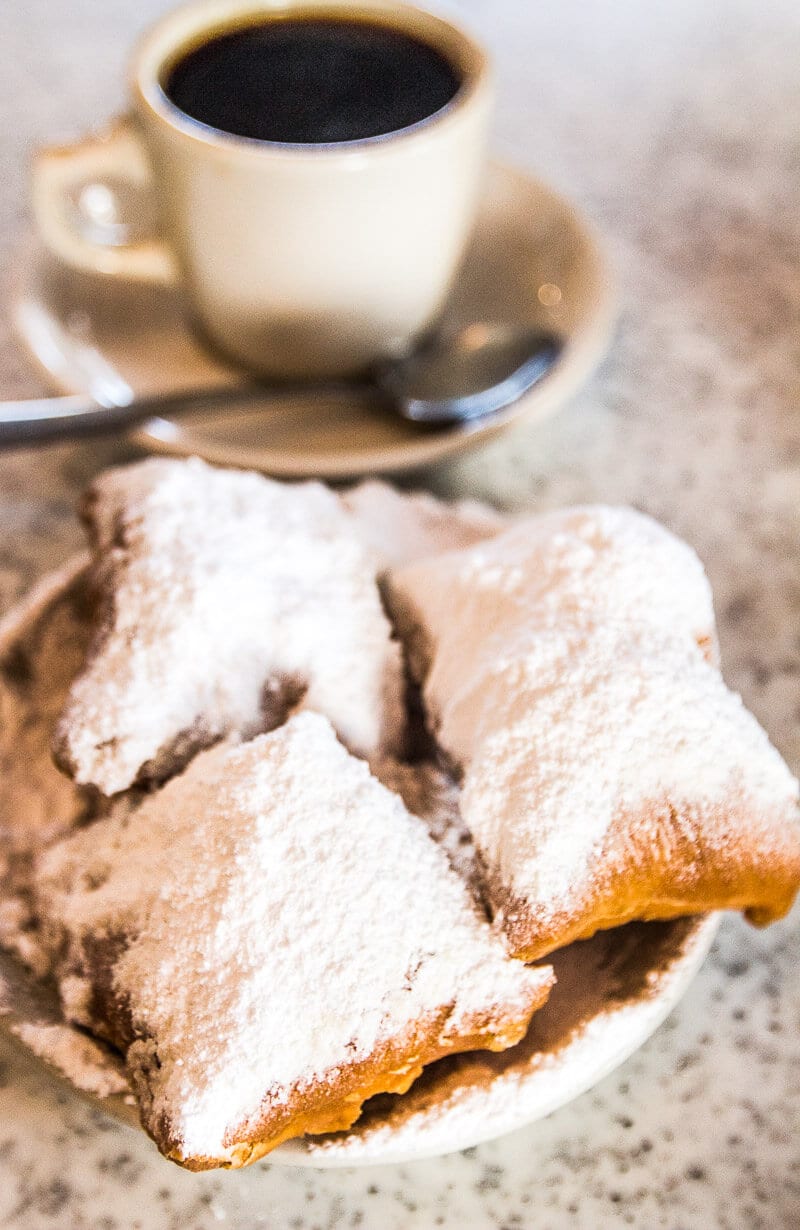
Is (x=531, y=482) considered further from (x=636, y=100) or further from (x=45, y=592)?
(x=636, y=100)

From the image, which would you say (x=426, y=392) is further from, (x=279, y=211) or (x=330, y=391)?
(x=279, y=211)

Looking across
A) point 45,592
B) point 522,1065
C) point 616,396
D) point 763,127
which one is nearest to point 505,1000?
point 522,1065

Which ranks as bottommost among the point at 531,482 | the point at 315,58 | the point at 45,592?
the point at 531,482

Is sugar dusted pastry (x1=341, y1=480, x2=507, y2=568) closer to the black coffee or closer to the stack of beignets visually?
the stack of beignets

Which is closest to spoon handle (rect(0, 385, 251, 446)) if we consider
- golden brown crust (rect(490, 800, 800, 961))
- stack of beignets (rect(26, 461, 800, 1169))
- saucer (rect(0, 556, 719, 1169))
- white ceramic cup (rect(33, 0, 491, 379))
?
white ceramic cup (rect(33, 0, 491, 379))

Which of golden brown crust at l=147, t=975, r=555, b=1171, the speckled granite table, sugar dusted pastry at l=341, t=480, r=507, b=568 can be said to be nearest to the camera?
golden brown crust at l=147, t=975, r=555, b=1171

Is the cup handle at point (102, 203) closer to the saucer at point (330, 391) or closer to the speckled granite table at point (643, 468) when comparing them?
the saucer at point (330, 391)
